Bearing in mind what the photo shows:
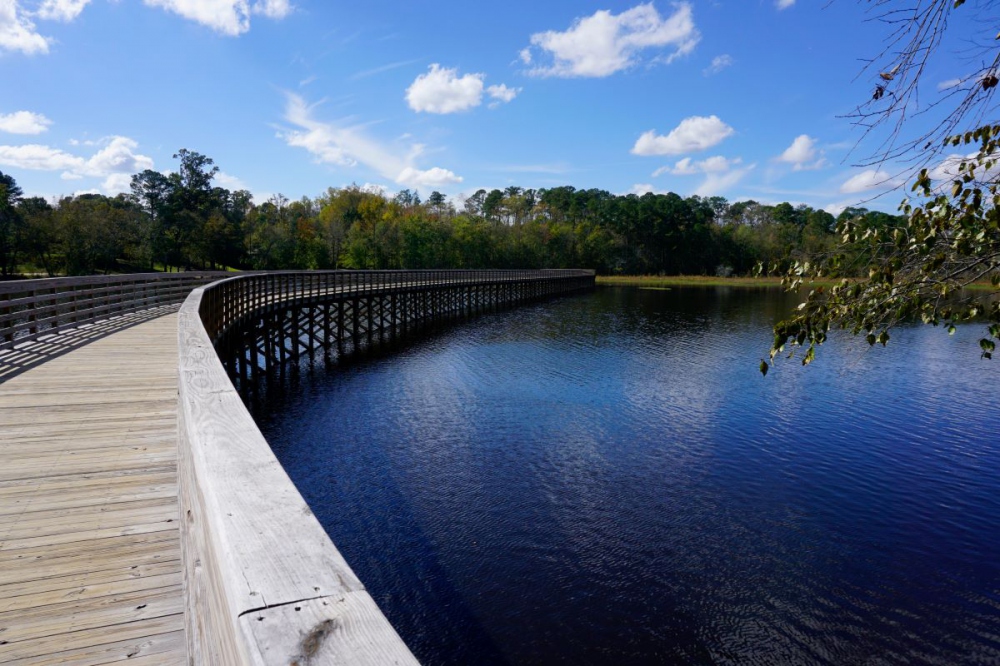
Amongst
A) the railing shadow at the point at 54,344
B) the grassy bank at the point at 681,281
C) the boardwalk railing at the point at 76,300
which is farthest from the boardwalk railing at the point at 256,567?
the grassy bank at the point at 681,281

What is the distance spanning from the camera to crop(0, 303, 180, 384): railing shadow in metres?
8.66

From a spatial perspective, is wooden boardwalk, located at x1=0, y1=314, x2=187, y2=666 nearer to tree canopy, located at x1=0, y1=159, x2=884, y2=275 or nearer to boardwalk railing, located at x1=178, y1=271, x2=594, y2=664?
boardwalk railing, located at x1=178, y1=271, x2=594, y2=664

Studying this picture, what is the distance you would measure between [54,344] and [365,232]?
62.1m

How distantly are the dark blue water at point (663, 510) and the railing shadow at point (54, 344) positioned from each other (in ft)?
13.1

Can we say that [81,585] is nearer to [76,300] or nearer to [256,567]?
[256,567]

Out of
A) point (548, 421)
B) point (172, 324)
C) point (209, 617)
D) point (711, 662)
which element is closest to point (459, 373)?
point (548, 421)

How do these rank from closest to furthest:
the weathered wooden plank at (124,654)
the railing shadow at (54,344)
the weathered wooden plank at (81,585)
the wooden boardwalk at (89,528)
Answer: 1. the weathered wooden plank at (124,654)
2. the wooden boardwalk at (89,528)
3. the weathered wooden plank at (81,585)
4. the railing shadow at (54,344)

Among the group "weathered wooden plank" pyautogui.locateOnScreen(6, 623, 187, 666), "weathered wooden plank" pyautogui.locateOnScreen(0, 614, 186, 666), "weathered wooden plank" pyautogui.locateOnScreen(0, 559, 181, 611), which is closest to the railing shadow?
"weathered wooden plank" pyautogui.locateOnScreen(0, 559, 181, 611)

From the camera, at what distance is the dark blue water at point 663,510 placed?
21.9 feet

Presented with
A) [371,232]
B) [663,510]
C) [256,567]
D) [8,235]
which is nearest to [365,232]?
[371,232]

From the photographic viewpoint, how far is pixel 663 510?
9.38 meters

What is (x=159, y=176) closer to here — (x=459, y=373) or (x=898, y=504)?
(x=459, y=373)

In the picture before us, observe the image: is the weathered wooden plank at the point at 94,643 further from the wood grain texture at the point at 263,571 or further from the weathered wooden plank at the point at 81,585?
the wood grain texture at the point at 263,571

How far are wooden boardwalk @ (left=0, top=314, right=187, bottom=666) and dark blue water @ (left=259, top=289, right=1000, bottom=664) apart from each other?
11.3ft
